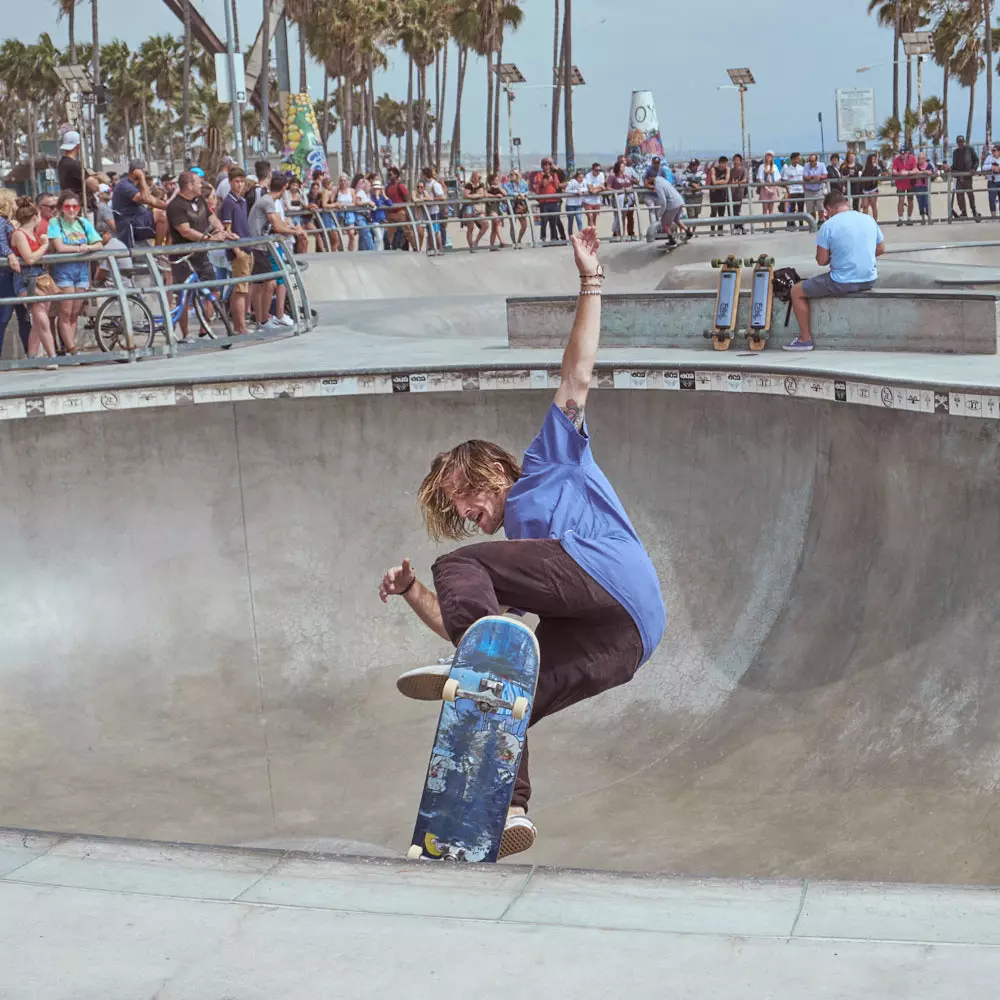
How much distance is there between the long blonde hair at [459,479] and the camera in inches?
167

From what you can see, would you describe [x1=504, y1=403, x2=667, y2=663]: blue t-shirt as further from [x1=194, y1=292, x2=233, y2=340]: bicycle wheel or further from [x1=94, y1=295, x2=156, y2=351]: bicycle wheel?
[x1=194, y1=292, x2=233, y2=340]: bicycle wheel

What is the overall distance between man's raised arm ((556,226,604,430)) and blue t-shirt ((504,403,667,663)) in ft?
0.20

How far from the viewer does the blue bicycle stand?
12.7 m

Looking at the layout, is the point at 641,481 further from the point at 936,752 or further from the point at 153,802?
the point at 153,802

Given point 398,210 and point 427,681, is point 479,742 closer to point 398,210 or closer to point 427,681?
point 427,681

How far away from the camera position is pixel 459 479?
424 cm

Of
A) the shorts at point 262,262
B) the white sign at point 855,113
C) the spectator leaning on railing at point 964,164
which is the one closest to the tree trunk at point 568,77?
the white sign at point 855,113

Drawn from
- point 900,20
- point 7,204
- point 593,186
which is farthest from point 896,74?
point 7,204

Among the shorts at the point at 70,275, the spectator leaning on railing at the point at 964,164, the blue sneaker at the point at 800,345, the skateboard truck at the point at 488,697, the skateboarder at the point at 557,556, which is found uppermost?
the spectator leaning on railing at the point at 964,164

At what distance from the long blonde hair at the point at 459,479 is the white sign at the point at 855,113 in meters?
42.9

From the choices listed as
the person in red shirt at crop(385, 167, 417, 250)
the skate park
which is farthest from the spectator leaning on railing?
the skate park

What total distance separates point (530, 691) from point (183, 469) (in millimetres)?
6821

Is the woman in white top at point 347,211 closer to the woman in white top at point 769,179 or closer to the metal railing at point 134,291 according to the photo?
the woman in white top at point 769,179

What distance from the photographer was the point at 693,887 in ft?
11.0
